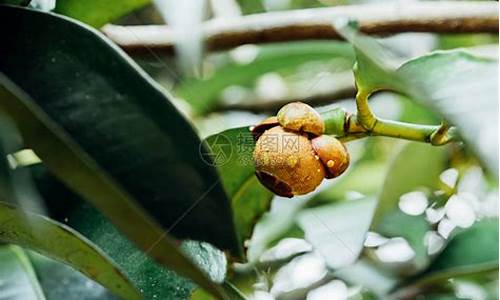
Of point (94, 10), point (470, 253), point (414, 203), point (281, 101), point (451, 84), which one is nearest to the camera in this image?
point (451, 84)

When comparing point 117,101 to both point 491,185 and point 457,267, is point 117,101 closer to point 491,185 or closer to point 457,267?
point 457,267

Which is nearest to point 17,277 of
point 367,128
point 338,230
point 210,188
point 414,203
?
point 210,188

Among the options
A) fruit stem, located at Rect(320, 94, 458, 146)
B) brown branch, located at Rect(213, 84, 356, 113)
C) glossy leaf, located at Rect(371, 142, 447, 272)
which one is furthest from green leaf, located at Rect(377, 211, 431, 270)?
fruit stem, located at Rect(320, 94, 458, 146)

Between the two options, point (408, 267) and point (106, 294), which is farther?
point (408, 267)

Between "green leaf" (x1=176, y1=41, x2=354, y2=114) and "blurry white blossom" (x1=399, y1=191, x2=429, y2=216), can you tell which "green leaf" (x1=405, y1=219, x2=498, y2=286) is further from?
"green leaf" (x1=176, y1=41, x2=354, y2=114)

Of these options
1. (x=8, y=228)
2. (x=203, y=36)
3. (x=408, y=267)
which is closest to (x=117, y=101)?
(x=8, y=228)

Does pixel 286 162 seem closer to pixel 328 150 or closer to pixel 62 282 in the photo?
pixel 328 150
